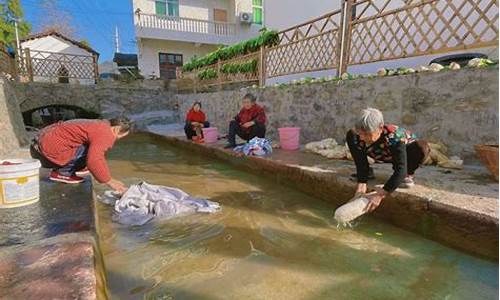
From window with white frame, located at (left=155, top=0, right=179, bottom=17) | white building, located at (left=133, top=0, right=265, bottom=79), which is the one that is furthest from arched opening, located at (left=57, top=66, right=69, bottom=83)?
window with white frame, located at (left=155, top=0, right=179, bottom=17)

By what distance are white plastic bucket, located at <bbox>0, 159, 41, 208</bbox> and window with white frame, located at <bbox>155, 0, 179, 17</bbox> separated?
15.6m

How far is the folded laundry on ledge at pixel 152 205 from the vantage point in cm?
265

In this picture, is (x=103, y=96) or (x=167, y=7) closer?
(x=103, y=96)

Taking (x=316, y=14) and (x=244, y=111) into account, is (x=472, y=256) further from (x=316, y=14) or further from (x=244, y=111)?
(x=316, y=14)

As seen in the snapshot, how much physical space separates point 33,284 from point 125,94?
1188 centimetres

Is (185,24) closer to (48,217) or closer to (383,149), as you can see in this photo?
(383,149)

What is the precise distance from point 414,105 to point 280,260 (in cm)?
260

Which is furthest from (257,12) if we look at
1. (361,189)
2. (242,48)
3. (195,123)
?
(361,189)

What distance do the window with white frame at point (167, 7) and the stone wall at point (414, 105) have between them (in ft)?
42.0

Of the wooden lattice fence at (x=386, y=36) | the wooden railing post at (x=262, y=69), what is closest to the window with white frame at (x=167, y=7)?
the wooden railing post at (x=262, y=69)

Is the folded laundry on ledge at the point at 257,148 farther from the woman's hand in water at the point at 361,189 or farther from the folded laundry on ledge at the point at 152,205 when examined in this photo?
the woman's hand in water at the point at 361,189

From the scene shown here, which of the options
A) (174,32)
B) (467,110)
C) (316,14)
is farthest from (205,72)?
(467,110)

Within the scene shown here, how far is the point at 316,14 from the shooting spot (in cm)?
858

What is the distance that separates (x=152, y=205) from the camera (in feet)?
9.00
